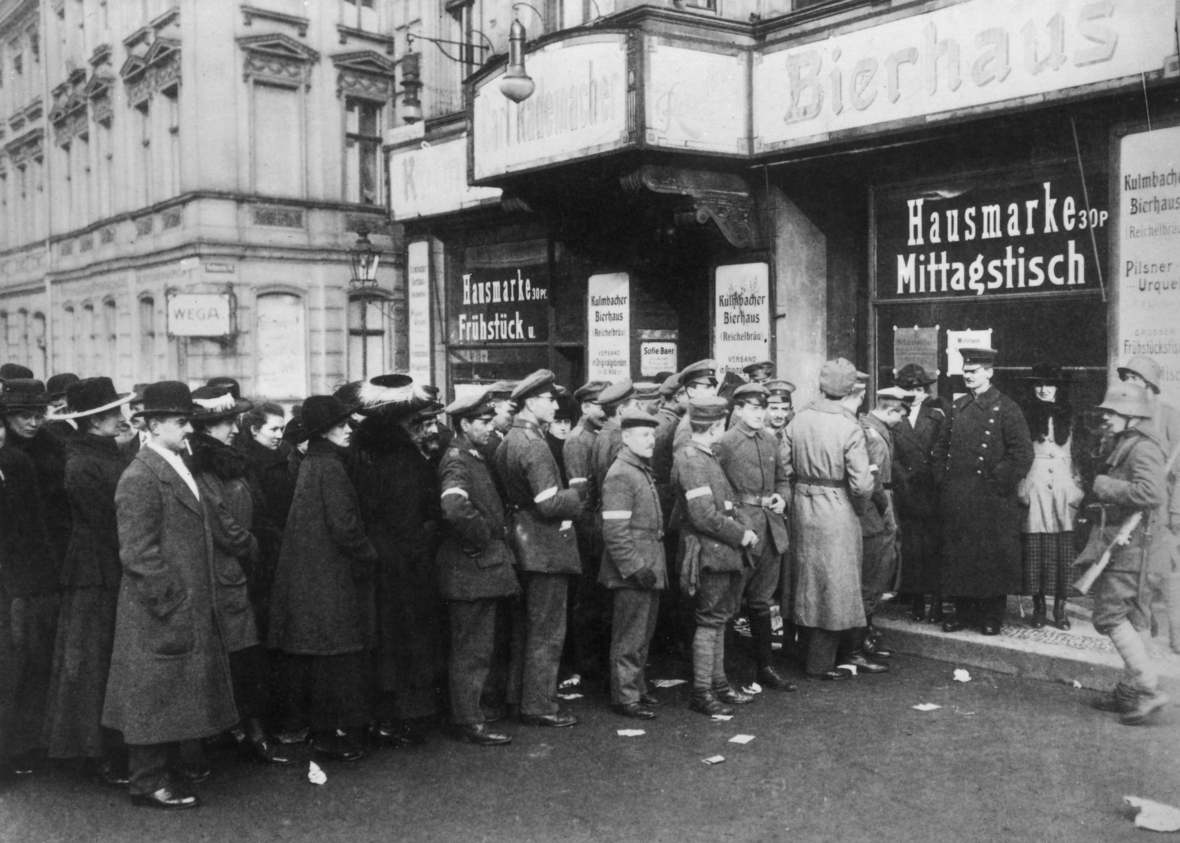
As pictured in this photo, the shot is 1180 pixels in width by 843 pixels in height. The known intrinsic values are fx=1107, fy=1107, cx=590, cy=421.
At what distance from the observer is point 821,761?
558 centimetres

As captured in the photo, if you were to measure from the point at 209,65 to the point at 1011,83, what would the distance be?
17965 mm

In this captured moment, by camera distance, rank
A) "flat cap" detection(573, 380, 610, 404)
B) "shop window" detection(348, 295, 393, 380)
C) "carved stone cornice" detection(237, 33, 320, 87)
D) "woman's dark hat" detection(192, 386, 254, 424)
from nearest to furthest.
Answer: "woman's dark hat" detection(192, 386, 254, 424) → "flat cap" detection(573, 380, 610, 404) → "carved stone cornice" detection(237, 33, 320, 87) → "shop window" detection(348, 295, 393, 380)

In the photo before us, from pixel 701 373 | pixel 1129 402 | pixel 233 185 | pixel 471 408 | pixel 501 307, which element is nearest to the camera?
pixel 1129 402

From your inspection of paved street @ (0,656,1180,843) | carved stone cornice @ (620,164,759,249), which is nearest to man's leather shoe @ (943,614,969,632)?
paved street @ (0,656,1180,843)

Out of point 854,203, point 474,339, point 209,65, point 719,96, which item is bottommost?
point 474,339

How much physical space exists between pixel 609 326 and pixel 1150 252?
222 inches

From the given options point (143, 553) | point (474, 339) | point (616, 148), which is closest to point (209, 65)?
point (474, 339)

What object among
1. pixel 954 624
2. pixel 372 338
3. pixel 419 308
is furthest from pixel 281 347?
pixel 954 624

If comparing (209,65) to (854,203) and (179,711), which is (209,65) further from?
(179,711)

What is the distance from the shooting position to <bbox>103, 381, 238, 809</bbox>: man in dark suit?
5.00 meters

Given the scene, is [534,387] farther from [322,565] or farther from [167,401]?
[167,401]

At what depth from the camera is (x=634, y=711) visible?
6.39 metres

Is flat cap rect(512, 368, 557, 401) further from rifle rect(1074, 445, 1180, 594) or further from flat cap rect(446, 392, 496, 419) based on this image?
rifle rect(1074, 445, 1180, 594)

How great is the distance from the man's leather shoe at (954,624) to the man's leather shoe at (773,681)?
1.41 metres
